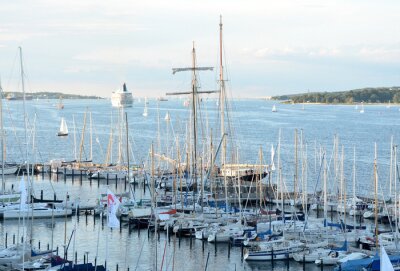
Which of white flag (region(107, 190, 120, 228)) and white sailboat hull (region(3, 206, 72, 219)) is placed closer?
white flag (region(107, 190, 120, 228))

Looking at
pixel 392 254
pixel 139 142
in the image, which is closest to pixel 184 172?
pixel 392 254

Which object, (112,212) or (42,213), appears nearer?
(112,212)

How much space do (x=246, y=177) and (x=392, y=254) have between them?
23.5 meters

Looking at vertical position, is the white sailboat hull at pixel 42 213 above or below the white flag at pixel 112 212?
below

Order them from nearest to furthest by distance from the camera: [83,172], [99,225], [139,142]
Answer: [99,225], [83,172], [139,142]

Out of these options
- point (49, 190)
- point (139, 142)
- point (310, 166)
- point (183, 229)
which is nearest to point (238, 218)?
point (183, 229)

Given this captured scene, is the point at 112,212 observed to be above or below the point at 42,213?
above

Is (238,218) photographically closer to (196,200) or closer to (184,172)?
(196,200)

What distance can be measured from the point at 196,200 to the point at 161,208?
2980 mm

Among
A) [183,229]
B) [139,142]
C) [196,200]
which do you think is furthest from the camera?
[139,142]

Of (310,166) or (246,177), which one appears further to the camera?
(310,166)

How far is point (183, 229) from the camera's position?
148ft

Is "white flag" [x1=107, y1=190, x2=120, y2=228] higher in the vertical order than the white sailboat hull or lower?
higher

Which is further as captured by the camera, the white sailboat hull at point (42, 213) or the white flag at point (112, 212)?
the white sailboat hull at point (42, 213)
